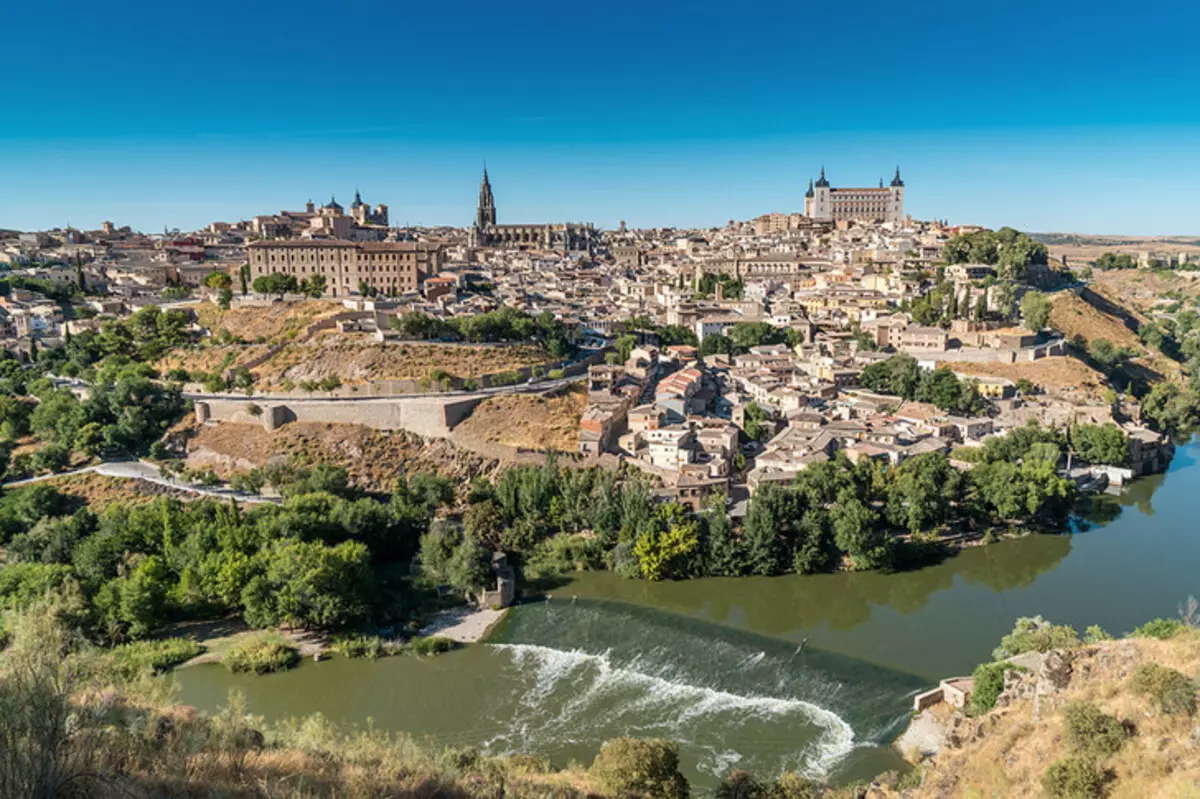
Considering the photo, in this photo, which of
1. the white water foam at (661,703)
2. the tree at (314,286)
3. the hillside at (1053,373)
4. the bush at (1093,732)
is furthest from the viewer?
the tree at (314,286)

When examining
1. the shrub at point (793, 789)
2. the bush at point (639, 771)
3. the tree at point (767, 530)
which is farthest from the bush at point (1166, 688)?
the tree at point (767, 530)

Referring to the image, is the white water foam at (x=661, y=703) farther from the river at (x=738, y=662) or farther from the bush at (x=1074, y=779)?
the bush at (x=1074, y=779)

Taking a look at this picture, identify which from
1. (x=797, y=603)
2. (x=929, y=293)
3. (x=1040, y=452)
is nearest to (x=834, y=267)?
(x=929, y=293)

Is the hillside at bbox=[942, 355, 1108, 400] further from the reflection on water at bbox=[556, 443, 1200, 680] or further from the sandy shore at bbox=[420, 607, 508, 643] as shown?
the sandy shore at bbox=[420, 607, 508, 643]

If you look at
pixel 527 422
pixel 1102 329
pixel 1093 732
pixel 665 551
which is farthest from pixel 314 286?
pixel 1102 329

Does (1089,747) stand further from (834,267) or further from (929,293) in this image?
(834,267)

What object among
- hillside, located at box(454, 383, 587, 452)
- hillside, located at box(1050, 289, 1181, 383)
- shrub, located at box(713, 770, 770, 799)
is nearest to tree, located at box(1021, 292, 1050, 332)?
hillside, located at box(1050, 289, 1181, 383)
